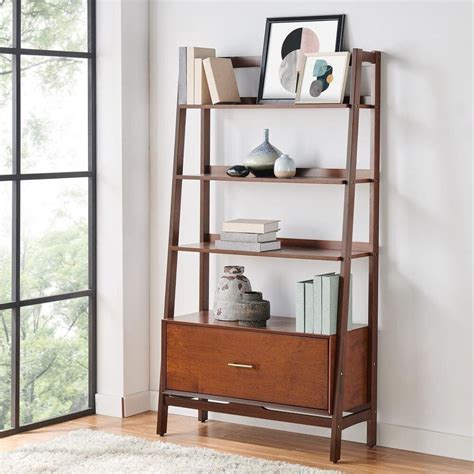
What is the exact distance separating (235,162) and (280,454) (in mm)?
1414

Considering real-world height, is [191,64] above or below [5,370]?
above

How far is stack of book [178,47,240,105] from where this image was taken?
16.0 feet

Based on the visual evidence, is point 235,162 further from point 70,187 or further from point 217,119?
point 70,187

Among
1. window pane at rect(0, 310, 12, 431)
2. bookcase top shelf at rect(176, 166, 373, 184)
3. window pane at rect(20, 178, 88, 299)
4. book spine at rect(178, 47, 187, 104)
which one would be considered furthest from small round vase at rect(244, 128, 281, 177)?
window pane at rect(0, 310, 12, 431)

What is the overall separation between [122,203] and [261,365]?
116 centimetres

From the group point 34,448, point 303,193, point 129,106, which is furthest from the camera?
point 129,106

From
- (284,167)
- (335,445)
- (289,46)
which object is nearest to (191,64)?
(289,46)

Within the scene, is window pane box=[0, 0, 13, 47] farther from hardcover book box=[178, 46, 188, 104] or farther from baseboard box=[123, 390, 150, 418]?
baseboard box=[123, 390, 150, 418]

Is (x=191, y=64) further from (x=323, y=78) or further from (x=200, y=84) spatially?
(x=323, y=78)

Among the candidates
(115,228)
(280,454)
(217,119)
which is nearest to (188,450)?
(280,454)

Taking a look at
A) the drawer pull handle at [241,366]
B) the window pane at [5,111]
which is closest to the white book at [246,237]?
the drawer pull handle at [241,366]

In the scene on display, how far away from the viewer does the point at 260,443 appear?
4.89 m

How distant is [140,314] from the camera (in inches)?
214

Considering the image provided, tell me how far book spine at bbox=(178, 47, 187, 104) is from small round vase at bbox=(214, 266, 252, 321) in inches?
32.9
